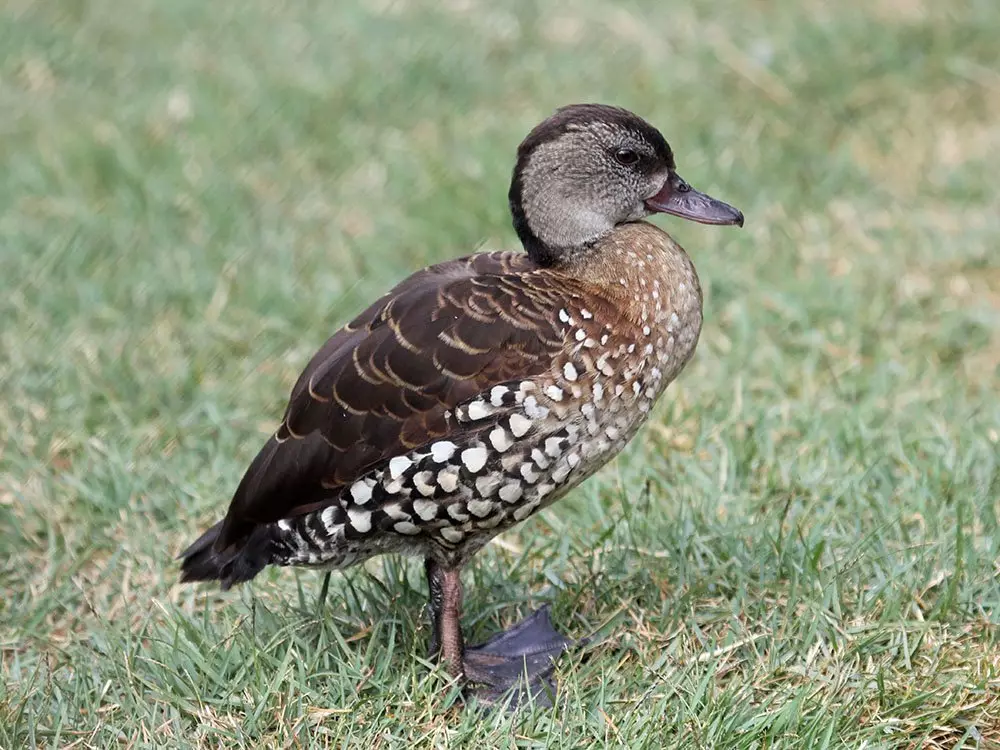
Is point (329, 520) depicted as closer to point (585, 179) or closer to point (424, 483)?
point (424, 483)

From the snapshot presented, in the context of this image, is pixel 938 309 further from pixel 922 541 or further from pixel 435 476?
pixel 435 476

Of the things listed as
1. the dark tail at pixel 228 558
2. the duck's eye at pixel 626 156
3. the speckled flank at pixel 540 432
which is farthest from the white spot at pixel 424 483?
the duck's eye at pixel 626 156

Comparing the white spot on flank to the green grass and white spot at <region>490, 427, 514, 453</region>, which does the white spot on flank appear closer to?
white spot at <region>490, 427, 514, 453</region>

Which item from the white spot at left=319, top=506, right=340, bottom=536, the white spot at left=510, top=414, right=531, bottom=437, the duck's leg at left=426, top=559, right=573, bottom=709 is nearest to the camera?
the white spot at left=510, top=414, right=531, bottom=437

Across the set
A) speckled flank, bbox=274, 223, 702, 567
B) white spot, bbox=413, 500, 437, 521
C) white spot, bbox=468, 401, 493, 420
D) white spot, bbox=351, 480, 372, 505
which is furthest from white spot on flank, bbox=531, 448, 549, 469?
white spot, bbox=351, 480, 372, 505

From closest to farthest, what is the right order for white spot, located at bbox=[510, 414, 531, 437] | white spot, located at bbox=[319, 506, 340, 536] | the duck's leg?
white spot, located at bbox=[510, 414, 531, 437], white spot, located at bbox=[319, 506, 340, 536], the duck's leg

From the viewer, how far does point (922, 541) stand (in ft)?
11.3

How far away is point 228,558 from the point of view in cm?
320

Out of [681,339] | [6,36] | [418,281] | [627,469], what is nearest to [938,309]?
[627,469]

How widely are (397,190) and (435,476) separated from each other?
293cm

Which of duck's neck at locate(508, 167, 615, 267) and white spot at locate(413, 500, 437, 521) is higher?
duck's neck at locate(508, 167, 615, 267)

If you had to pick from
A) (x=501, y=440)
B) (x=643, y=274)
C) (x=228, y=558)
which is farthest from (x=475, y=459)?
(x=228, y=558)

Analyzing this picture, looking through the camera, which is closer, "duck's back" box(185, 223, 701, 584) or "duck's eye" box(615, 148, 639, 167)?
"duck's back" box(185, 223, 701, 584)

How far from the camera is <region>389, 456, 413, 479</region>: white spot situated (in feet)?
9.68
